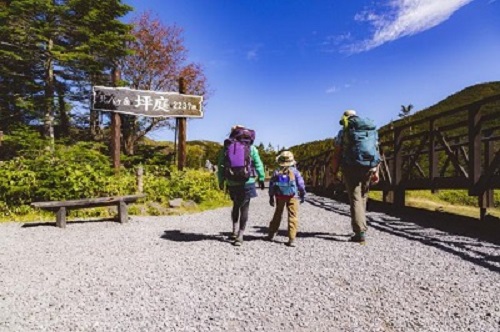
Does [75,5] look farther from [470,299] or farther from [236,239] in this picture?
[470,299]

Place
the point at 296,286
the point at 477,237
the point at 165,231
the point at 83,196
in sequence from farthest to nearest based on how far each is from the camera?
the point at 83,196, the point at 165,231, the point at 477,237, the point at 296,286

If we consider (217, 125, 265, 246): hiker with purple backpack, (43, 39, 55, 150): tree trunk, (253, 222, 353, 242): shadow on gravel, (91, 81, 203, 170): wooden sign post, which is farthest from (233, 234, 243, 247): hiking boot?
(43, 39, 55, 150): tree trunk

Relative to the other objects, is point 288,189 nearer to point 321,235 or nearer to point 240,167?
point 240,167

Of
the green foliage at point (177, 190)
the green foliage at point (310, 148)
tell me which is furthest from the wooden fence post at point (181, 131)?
the green foliage at point (310, 148)

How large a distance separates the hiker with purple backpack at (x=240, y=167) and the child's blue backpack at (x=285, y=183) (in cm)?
26

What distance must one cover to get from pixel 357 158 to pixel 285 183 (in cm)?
115

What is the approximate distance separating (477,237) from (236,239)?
12.9 ft

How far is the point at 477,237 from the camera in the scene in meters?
5.87

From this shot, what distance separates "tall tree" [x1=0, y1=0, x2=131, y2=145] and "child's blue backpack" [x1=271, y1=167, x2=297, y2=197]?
1381cm

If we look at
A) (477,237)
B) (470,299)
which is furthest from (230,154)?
(477,237)

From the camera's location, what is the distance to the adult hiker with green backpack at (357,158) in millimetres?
5414

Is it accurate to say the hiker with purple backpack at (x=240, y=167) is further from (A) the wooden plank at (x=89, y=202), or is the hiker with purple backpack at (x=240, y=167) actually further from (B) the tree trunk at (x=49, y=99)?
(B) the tree trunk at (x=49, y=99)

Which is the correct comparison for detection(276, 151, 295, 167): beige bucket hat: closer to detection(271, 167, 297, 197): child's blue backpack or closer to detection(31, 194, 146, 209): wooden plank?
detection(271, 167, 297, 197): child's blue backpack

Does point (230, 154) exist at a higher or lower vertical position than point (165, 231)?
higher
